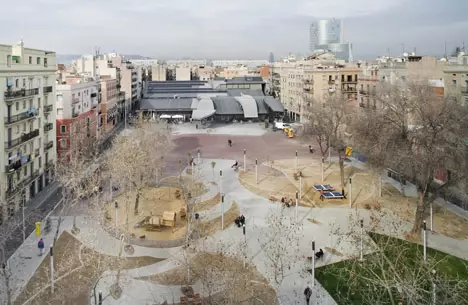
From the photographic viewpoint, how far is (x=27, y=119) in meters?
38.0

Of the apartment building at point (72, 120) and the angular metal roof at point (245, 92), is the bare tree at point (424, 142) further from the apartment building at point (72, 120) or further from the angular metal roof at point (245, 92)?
the angular metal roof at point (245, 92)

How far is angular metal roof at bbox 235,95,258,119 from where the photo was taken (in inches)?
3824

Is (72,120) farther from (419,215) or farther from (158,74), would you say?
(158,74)

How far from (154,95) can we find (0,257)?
86896mm

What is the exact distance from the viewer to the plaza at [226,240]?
21.4 m

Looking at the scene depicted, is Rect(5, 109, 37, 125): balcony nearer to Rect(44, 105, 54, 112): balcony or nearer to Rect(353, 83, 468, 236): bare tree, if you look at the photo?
Rect(44, 105, 54, 112): balcony

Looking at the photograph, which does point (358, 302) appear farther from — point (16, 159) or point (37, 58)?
point (37, 58)

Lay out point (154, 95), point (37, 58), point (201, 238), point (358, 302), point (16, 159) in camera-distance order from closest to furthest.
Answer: point (358, 302) < point (201, 238) < point (16, 159) < point (37, 58) < point (154, 95)

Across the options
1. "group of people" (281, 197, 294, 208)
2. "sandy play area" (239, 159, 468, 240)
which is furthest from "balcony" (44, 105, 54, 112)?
"group of people" (281, 197, 294, 208)

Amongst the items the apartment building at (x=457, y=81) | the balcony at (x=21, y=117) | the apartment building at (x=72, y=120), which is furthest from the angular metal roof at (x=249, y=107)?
the balcony at (x=21, y=117)

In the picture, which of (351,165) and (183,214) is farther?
(351,165)

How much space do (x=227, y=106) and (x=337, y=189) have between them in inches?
2438

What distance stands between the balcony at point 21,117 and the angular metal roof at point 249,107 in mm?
61361

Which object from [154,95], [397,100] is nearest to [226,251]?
[397,100]
